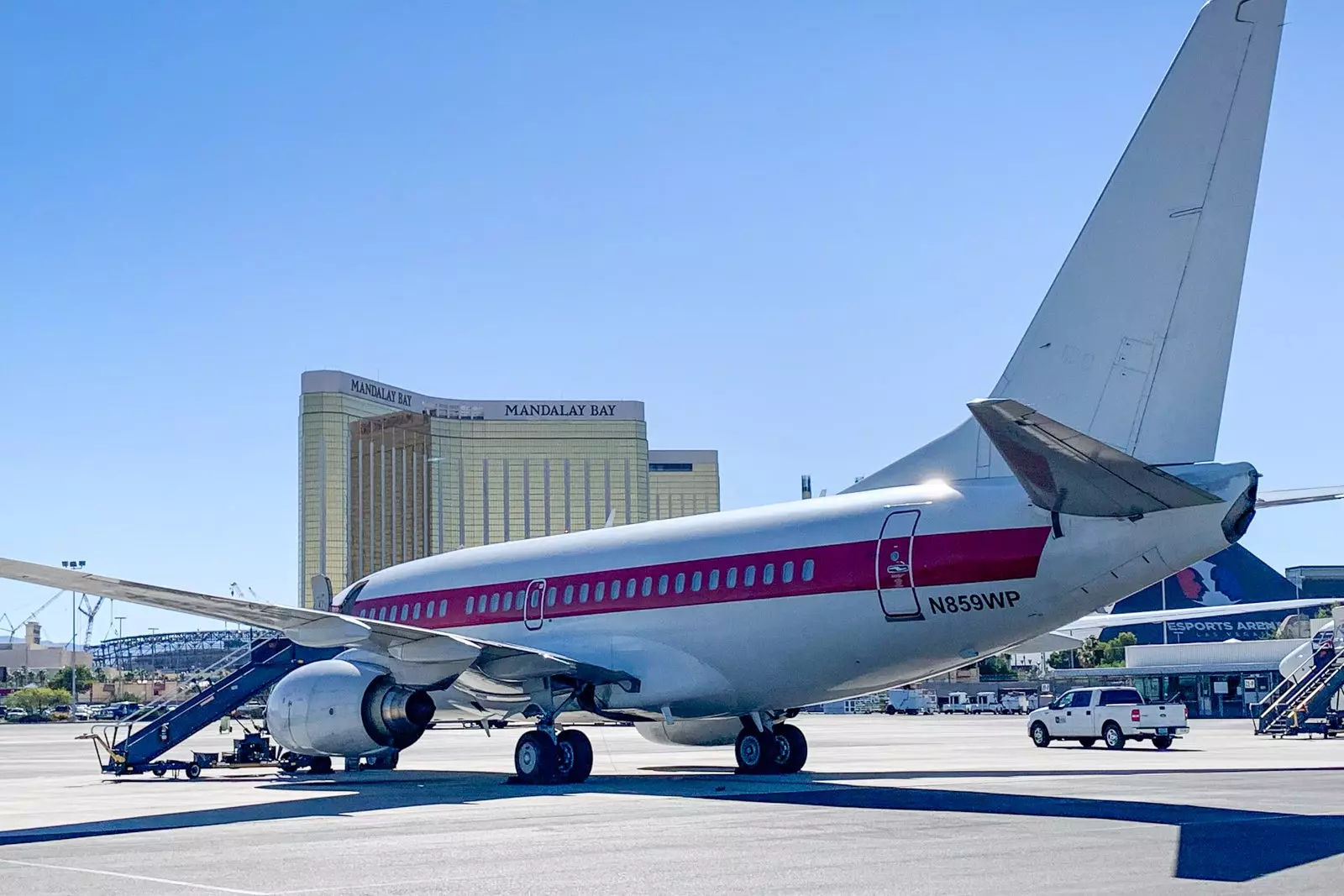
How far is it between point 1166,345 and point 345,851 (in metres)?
10.8

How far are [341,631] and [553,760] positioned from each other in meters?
4.01

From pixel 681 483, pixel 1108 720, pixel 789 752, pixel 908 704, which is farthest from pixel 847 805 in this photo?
pixel 681 483

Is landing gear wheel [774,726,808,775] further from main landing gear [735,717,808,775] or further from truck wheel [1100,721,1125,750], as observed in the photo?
truck wheel [1100,721,1125,750]

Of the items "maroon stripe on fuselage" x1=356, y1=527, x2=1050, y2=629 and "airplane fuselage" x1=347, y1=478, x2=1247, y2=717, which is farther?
"maroon stripe on fuselage" x1=356, y1=527, x2=1050, y2=629

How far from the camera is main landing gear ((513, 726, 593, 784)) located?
861 inches

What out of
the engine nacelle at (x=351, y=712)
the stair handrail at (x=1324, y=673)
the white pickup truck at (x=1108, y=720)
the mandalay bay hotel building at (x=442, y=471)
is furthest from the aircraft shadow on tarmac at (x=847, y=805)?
the mandalay bay hotel building at (x=442, y=471)

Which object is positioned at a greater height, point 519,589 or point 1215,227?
point 1215,227

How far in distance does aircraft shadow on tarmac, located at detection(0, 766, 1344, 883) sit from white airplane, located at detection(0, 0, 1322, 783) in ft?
3.68

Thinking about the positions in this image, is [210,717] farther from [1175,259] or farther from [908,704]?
[908,704]

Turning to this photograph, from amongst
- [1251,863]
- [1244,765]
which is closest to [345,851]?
[1251,863]

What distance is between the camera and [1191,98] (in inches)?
655

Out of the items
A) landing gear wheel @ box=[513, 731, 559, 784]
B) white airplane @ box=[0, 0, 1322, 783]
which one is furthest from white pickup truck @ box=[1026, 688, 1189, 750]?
landing gear wheel @ box=[513, 731, 559, 784]

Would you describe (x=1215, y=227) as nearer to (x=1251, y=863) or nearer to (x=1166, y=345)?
(x=1166, y=345)

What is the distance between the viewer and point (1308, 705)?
37.9 meters
